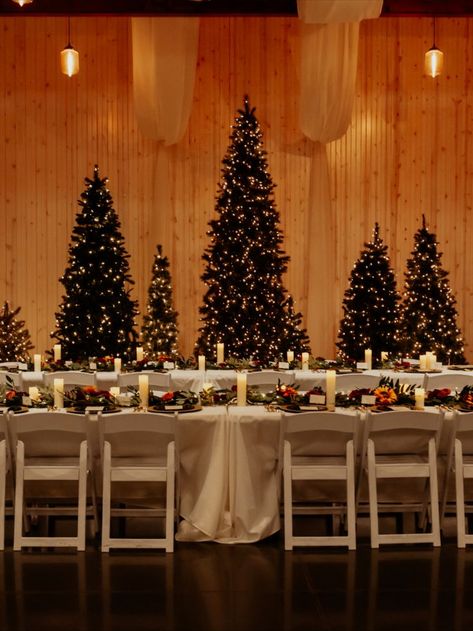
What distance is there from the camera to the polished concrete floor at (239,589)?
4672mm

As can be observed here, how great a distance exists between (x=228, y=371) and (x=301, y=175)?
234 inches

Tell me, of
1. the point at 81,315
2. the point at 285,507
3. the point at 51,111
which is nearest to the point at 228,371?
the point at 81,315

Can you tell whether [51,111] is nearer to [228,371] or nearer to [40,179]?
[40,179]

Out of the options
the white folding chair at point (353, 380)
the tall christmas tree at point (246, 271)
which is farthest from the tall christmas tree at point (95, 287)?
the white folding chair at point (353, 380)

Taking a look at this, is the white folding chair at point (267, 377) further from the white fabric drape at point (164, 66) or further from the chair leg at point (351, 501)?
the white fabric drape at point (164, 66)

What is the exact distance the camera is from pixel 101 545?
594cm

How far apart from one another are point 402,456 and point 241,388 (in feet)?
4.24

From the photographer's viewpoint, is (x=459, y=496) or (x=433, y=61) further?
(x=433, y=61)

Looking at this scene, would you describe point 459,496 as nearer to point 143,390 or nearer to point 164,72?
point 143,390

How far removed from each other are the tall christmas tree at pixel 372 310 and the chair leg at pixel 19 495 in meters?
7.84

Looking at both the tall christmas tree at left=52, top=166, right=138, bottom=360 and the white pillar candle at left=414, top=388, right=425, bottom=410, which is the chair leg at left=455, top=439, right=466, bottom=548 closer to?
the white pillar candle at left=414, top=388, right=425, bottom=410

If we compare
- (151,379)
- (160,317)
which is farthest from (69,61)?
(151,379)

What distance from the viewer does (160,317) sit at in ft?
44.0

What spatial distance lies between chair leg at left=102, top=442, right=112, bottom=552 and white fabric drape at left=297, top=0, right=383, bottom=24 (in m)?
5.96
